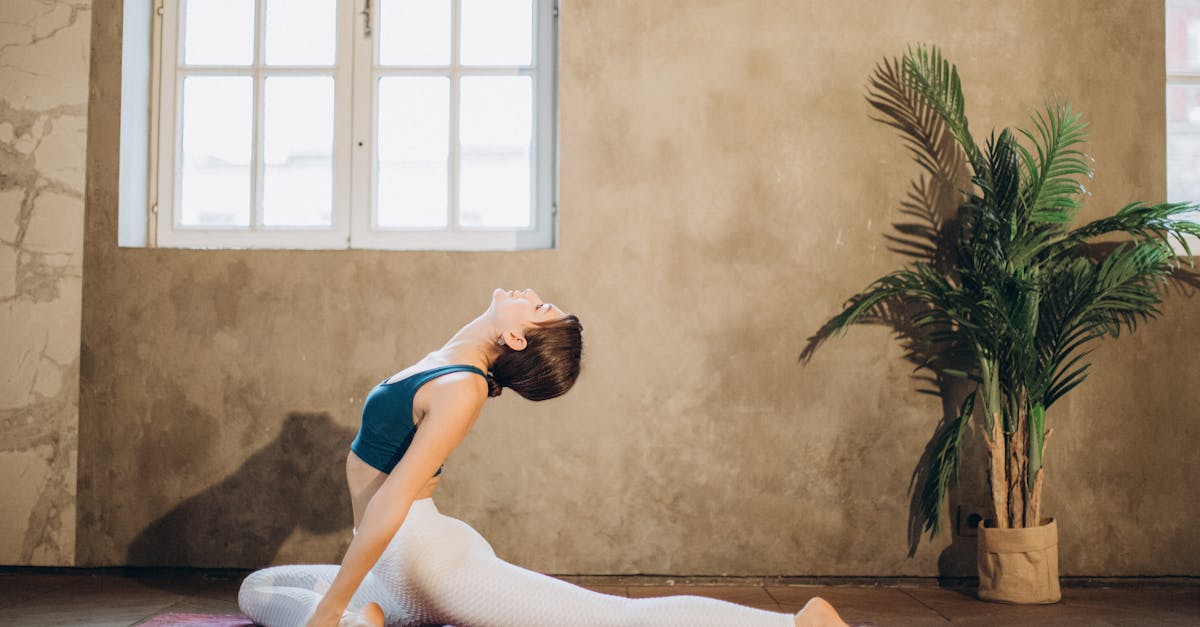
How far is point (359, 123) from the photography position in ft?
11.6

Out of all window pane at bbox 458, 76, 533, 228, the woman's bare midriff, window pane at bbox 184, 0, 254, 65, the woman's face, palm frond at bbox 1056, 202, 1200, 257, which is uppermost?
window pane at bbox 184, 0, 254, 65

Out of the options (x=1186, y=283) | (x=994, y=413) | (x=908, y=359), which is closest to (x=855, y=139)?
(x=908, y=359)

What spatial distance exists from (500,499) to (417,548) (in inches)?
53.9

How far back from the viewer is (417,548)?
1.93 meters

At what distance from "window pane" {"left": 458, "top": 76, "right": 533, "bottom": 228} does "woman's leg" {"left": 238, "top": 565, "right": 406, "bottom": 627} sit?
5.32 ft

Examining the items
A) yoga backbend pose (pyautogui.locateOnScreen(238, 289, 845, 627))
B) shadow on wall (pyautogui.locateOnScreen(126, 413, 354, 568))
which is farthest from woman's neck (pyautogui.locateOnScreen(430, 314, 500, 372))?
shadow on wall (pyautogui.locateOnScreen(126, 413, 354, 568))

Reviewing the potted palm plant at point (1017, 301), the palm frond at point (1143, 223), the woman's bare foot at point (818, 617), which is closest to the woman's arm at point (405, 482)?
the woman's bare foot at point (818, 617)

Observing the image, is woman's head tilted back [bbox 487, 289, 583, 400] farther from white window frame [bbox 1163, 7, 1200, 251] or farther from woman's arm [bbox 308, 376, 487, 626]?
white window frame [bbox 1163, 7, 1200, 251]

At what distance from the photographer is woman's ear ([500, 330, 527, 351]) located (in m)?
2.09

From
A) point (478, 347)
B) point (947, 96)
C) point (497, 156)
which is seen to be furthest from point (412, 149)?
point (947, 96)

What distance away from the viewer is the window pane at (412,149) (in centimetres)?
357

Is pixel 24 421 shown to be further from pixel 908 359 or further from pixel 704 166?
pixel 908 359

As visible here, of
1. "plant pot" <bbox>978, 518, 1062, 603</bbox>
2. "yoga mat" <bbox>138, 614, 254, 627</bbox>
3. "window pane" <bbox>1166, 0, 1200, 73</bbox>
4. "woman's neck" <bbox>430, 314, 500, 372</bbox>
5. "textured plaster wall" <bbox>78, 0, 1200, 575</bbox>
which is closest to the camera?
"woman's neck" <bbox>430, 314, 500, 372</bbox>

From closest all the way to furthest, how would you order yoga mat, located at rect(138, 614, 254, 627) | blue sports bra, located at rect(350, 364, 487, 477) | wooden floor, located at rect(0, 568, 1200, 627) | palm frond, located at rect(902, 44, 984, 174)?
blue sports bra, located at rect(350, 364, 487, 477), yoga mat, located at rect(138, 614, 254, 627), wooden floor, located at rect(0, 568, 1200, 627), palm frond, located at rect(902, 44, 984, 174)
